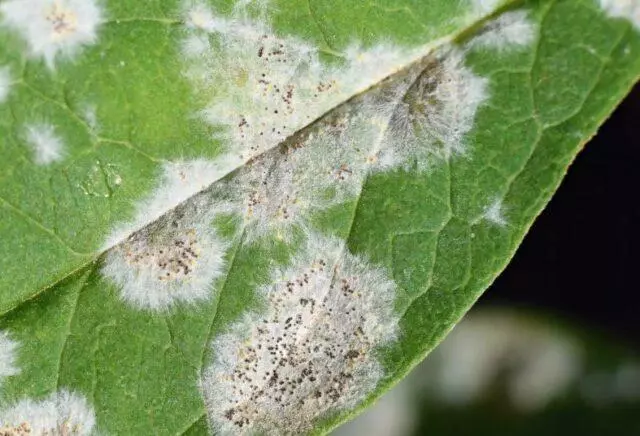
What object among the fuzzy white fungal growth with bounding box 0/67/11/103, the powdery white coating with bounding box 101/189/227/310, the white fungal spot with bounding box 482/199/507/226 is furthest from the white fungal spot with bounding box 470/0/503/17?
the fuzzy white fungal growth with bounding box 0/67/11/103

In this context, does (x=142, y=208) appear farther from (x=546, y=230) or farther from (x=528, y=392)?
(x=528, y=392)

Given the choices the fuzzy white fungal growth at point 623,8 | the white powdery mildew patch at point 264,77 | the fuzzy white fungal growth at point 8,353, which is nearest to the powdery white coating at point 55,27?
the white powdery mildew patch at point 264,77

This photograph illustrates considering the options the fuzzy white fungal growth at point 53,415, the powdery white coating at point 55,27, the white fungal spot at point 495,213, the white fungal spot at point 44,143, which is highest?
the powdery white coating at point 55,27

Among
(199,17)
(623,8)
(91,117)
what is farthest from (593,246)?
(91,117)

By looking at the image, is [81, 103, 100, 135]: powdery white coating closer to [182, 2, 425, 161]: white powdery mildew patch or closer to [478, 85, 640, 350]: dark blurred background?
[182, 2, 425, 161]: white powdery mildew patch

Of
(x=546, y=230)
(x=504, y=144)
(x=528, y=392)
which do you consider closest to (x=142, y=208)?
(x=504, y=144)

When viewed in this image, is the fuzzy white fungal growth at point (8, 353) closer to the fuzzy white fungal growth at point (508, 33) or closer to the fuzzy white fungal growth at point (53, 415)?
the fuzzy white fungal growth at point (53, 415)
